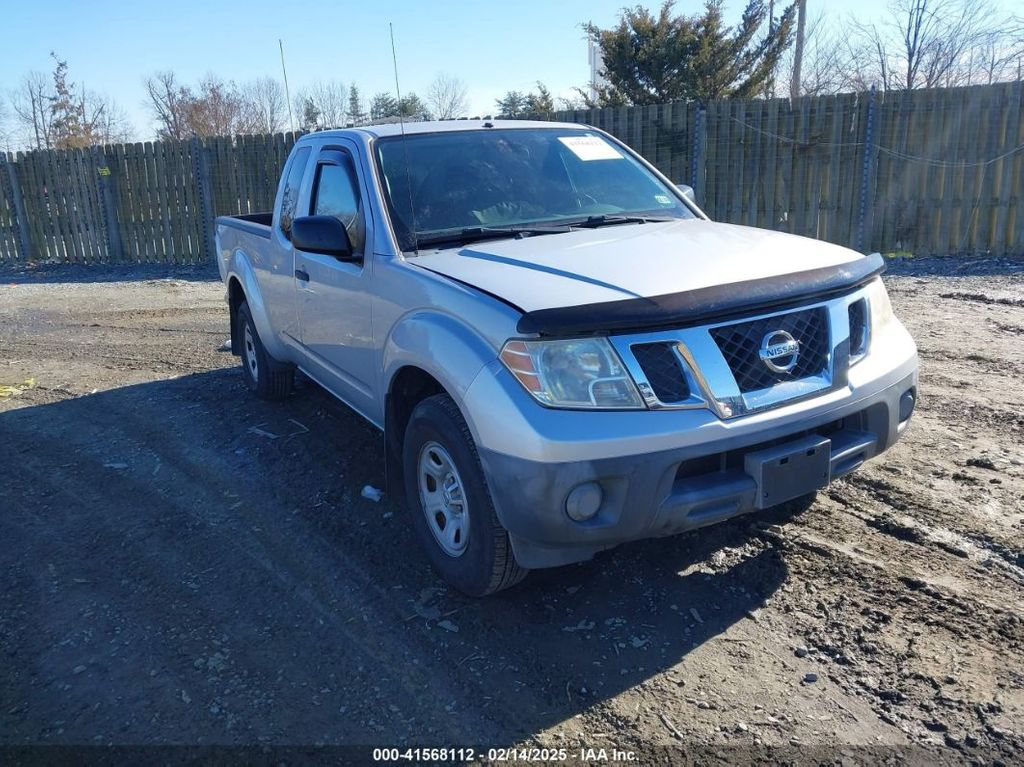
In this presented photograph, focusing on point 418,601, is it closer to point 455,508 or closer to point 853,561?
point 455,508

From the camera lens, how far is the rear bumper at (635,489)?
275cm

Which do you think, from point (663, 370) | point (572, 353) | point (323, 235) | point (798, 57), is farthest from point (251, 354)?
point (798, 57)

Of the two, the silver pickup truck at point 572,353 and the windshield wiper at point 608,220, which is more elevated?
the windshield wiper at point 608,220

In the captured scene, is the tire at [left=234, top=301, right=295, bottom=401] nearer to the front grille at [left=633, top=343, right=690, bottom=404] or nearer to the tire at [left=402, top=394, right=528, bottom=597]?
the tire at [left=402, top=394, right=528, bottom=597]

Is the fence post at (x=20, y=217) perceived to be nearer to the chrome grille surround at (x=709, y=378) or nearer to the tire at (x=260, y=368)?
the tire at (x=260, y=368)

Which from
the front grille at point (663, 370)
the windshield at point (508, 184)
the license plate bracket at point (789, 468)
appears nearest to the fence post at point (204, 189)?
the windshield at point (508, 184)

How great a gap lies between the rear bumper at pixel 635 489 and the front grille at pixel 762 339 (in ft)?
0.52

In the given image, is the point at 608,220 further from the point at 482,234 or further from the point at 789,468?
the point at 789,468

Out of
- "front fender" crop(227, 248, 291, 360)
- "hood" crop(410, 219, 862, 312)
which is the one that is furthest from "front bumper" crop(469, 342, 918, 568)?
"front fender" crop(227, 248, 291, 360)

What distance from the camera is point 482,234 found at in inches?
155

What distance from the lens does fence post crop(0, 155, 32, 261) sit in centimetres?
1562

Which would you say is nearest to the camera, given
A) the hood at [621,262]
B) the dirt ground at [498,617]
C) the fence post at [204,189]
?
the dirt ground at [498,617]

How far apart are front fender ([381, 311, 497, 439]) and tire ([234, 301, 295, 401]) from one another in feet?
9.09

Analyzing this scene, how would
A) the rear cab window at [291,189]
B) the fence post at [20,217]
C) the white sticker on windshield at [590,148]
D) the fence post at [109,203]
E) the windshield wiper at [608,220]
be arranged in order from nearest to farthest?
the windshield wiper at [608,220] → the white sticker on windshield at [590,148] → the rear cab window at [291,189] → the fence post at [109,203] → the fence post at [20,217]
